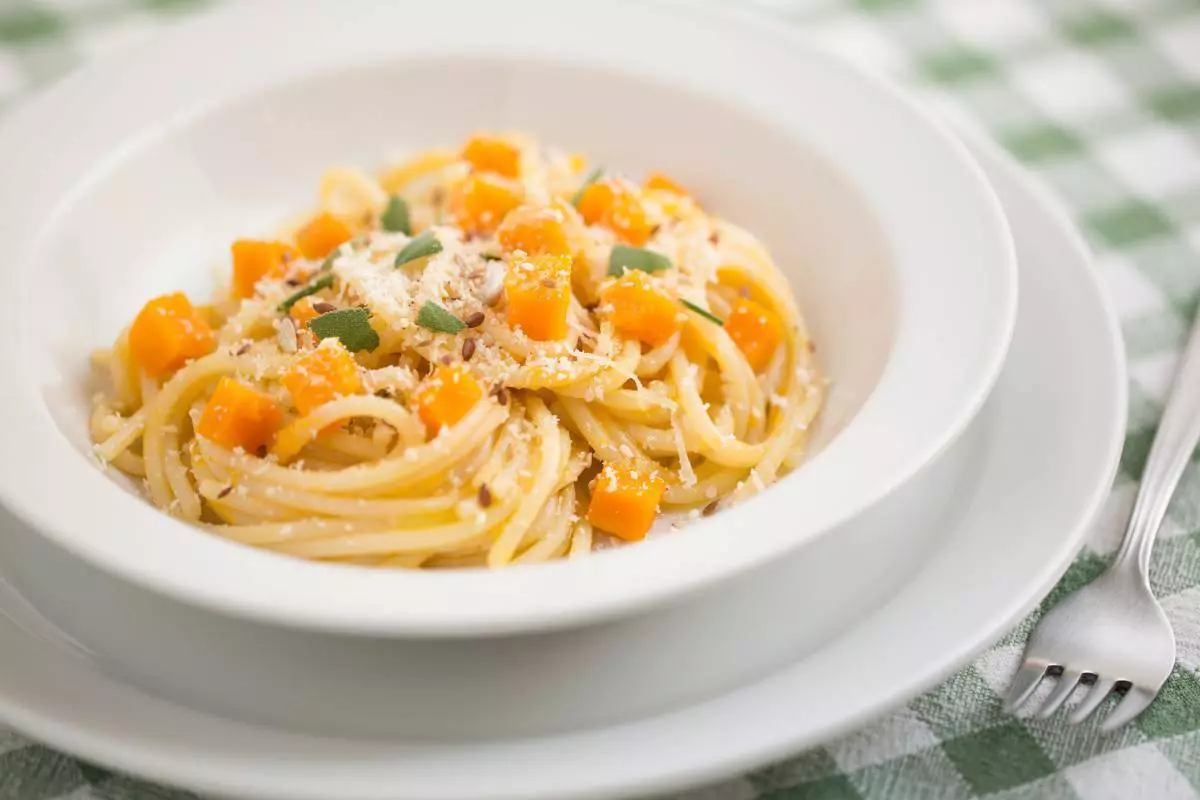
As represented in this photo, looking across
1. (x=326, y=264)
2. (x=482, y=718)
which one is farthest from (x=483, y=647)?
(x=326, y=264)

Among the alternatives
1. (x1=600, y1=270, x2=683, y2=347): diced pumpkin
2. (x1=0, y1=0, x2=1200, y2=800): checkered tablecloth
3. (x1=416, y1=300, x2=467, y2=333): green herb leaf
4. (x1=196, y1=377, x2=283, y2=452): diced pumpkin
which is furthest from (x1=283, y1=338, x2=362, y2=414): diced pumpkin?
(x1=0, y1=0, x2=1200, y2=800): checkered tablecloth

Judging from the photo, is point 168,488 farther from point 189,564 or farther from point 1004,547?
point 1004,547

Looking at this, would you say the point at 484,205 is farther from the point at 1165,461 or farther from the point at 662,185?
the point at 1165,461

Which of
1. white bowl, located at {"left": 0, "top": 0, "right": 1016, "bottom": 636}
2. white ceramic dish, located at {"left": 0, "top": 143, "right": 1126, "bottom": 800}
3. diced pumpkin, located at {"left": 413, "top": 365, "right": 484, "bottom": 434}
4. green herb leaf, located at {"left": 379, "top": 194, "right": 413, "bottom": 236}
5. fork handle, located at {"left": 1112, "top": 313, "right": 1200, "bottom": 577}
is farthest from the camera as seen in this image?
green herb leaf, located at {"left": 379, "top": 194, "right": 413, "bottom": 236}

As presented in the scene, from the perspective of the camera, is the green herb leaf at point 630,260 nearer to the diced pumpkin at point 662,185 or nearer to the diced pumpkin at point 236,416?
the diced pumpkin at point 662,185

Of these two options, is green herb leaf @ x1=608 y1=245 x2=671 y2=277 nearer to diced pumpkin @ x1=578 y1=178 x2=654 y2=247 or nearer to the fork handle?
diced pumpkin @ x1=578 y1=178 x2=654 y2=247

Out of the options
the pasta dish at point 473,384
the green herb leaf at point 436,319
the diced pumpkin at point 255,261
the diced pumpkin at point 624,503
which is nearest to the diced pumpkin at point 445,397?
the pasta dish at point 473,384
